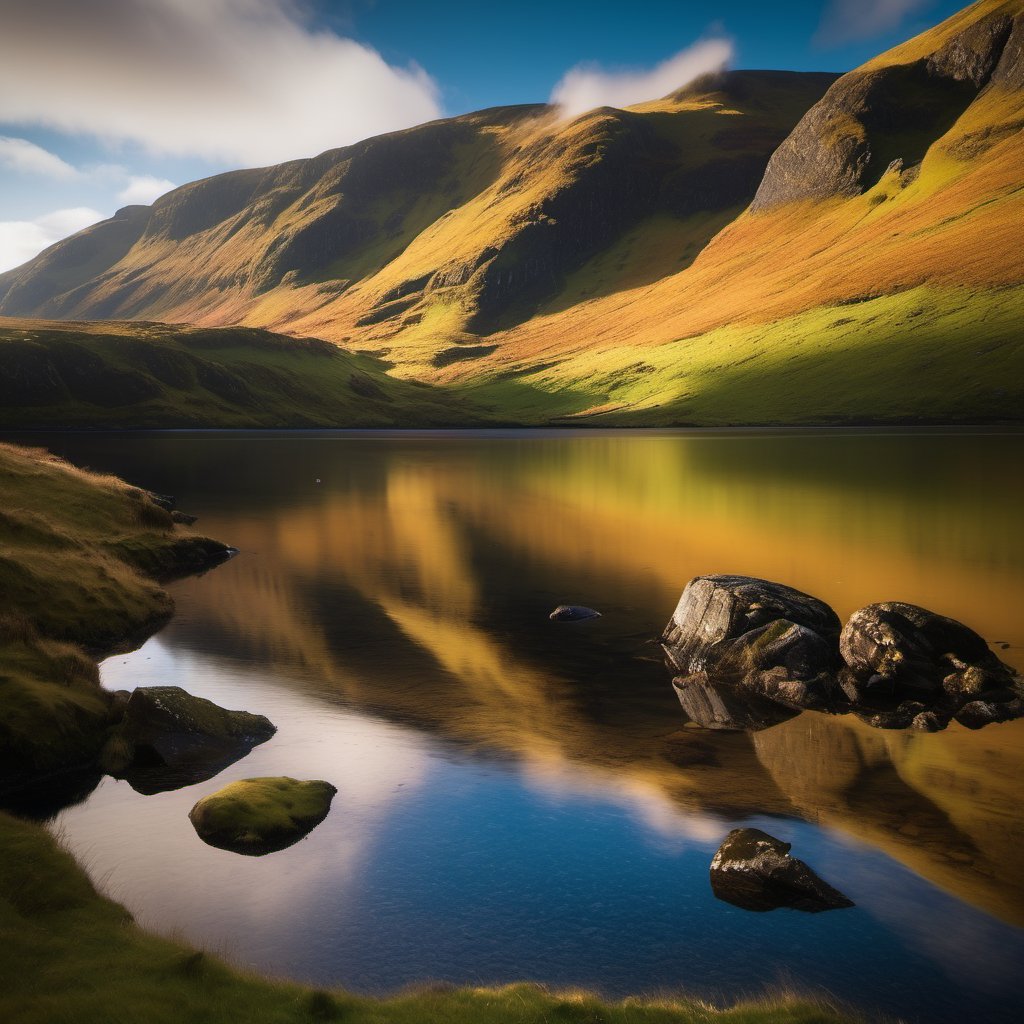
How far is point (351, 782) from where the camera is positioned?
18219 mm

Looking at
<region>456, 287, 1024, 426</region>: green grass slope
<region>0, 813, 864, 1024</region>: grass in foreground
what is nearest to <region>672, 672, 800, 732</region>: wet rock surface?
<region>0, 813, 864, 1024</region>: grass in foreground

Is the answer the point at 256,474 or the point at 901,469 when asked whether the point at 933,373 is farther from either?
the point at 256,474

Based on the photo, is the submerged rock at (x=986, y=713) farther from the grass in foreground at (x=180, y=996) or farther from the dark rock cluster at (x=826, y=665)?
the grass in foreground at (x=180, y=996)

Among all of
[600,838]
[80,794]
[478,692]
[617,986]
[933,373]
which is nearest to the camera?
[617,986]

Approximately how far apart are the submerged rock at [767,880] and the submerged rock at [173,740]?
37.6 ft

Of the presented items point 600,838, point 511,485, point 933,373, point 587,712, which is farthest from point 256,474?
point 933,373

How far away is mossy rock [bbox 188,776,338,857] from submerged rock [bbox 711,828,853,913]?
791cm

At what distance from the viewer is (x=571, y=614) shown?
33281 millimetres

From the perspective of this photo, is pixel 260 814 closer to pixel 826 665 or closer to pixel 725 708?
pixel 725 708

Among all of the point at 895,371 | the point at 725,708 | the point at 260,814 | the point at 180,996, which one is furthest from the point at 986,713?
the point at 895,371

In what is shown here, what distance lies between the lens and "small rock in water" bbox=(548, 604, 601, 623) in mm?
33103

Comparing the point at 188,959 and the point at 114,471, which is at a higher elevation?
the point at 188,959

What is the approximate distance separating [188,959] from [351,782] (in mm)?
8430

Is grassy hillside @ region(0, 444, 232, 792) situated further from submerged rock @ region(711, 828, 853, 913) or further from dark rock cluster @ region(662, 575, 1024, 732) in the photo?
dark rock cluster @ region(662, 575, 1024, 732)
